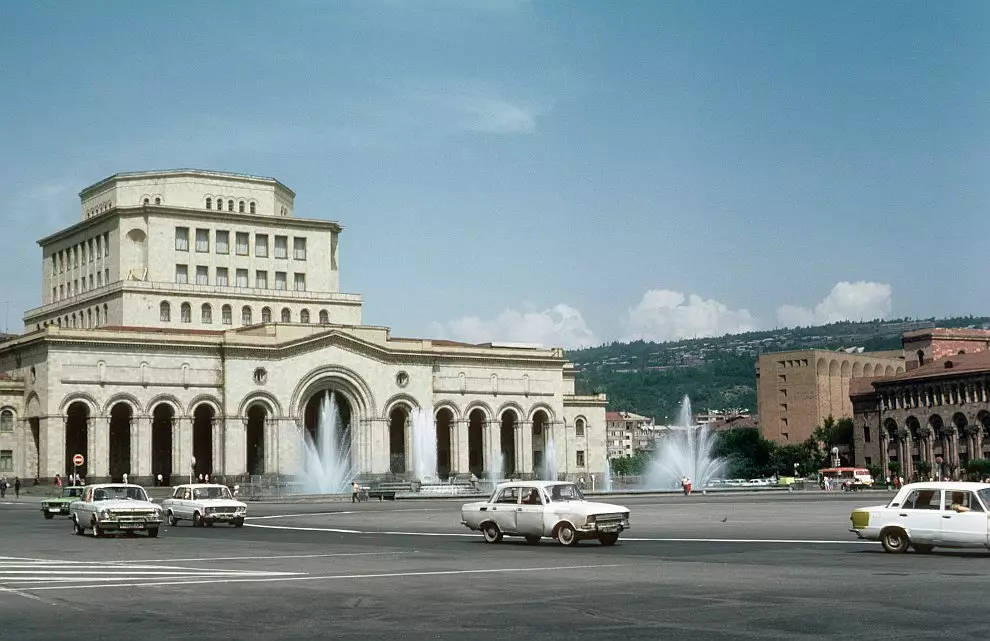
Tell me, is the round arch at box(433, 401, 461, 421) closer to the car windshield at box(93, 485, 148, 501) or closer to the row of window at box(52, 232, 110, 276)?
the row of window at box(52, 232, 110, 276)

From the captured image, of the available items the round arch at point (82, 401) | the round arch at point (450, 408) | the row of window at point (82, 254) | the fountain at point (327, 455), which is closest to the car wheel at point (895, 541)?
the fountain at point (327, 455)

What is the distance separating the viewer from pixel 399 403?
10100 cm

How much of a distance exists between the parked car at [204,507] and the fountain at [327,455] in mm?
45349

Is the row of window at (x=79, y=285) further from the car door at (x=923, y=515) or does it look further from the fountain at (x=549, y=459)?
the car door at (x=923, y=515)

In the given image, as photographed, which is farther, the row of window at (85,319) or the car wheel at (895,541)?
the row of window at (85,319)

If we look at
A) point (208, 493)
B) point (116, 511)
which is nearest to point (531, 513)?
point (116, 511)

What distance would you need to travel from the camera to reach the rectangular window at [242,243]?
344 ft

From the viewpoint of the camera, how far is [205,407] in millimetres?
94625

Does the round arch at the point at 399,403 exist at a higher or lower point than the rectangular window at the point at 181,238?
lower

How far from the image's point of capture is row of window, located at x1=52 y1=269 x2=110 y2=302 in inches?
4090

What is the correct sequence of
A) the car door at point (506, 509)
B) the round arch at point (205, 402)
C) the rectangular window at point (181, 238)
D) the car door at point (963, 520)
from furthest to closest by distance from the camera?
1. the rectangular window at point (181, 238)
2. the round arch at point (205, 402)
3. the car door at point (506, 509)
4. the car door at point (963, 520)

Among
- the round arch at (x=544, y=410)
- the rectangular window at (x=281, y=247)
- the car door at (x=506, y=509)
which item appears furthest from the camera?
the round arch at (x=544, y=410)

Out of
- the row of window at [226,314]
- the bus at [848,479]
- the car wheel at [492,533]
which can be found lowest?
the bus at [848,479]

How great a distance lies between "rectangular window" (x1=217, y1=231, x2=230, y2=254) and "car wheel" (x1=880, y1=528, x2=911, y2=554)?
271 ft
